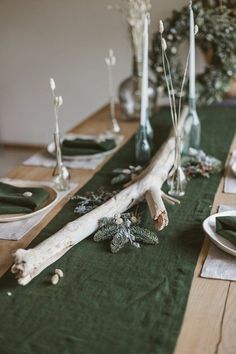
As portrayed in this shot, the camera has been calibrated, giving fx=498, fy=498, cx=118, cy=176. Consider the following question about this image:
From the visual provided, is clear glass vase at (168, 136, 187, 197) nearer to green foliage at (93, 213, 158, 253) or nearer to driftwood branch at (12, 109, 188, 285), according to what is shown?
driftwood branch at (12, 109, 188, 285)

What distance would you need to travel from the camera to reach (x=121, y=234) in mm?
1254

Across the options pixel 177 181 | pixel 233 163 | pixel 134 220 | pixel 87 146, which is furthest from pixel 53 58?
pixel 134 220

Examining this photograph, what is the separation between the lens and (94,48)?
354 cm

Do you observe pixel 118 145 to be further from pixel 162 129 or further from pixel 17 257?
pixel 17 257

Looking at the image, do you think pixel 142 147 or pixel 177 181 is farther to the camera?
pixel 142 147

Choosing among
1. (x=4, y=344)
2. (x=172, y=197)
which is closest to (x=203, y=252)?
(x=172, y=197)

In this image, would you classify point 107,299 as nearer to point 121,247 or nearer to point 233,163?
A: point 121,247

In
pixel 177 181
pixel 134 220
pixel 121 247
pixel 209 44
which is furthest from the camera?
pixel 209 44

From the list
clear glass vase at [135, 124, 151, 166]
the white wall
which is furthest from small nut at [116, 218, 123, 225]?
the white wall

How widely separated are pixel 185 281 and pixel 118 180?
0.63m

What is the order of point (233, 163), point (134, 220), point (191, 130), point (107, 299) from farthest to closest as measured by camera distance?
point (191, 130) < point (233, 163) < point (134, 220) < point (107, 299)

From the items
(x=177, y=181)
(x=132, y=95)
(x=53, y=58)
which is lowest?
(x=53, y=58)

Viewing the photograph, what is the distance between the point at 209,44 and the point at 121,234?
151 cm

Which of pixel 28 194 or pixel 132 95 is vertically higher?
pixel 28 194
